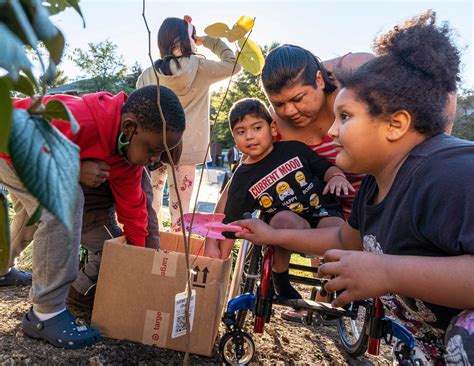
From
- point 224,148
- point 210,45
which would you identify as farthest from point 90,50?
point 210,45

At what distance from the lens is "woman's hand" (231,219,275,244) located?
1.52 metres

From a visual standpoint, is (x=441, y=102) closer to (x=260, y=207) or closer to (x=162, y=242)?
(x=260, y=207)

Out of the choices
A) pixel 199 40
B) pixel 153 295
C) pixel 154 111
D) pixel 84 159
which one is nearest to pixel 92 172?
pixel 84 159

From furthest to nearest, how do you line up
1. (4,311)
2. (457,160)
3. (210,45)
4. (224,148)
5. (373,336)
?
(224,148)
(210,45)
(4,311)
(373,336)
(457,160)

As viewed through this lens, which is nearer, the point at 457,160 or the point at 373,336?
the point at 457,160

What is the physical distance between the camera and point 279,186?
2.01m

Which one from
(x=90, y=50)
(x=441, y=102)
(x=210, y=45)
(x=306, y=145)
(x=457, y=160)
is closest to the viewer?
(x=457, y=160)

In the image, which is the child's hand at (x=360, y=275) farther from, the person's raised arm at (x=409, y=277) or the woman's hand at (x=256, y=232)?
the woman's hand at (x=256, y=232)

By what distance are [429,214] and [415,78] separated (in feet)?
1.23

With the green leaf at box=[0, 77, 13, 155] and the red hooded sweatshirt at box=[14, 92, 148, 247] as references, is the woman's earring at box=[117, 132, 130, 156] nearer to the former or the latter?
the red hooded sweatshirt at box=[14, 92, 148, 247]

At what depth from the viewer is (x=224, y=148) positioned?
3616 centimetres

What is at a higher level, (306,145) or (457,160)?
(457,160)

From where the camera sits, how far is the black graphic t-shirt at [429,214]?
0.89 metres

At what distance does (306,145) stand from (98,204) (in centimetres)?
104
